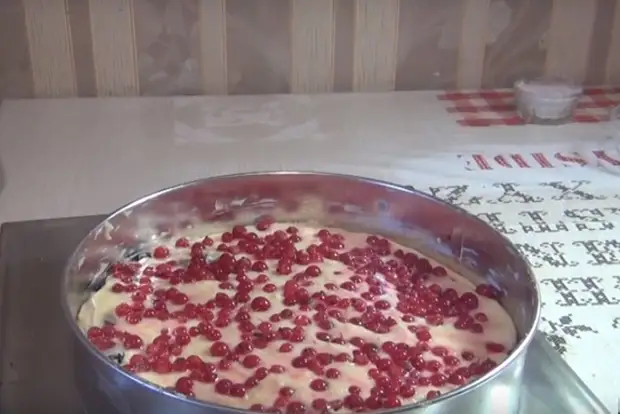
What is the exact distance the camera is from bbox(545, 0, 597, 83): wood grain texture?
1.73 m

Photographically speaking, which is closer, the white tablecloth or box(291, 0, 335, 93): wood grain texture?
the white tablecloth

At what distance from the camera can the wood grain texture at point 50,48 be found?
5.21 ft

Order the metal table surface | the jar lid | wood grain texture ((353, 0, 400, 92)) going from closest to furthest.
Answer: the metal table surface < the jar lid < wood grain texture ((353, 0, 400, 92))

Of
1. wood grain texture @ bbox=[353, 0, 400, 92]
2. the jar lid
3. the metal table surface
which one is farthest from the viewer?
wood grain texture @ bbox=[353, 0, 400, 92]

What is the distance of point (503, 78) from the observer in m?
1.76

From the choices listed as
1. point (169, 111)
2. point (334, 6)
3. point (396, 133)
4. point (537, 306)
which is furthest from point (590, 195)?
point (169, 111)

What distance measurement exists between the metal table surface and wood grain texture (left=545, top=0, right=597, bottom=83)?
955 mm

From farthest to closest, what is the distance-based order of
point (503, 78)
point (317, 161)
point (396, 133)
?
point (503, 78) < point (396, 133) < point (317, 161)

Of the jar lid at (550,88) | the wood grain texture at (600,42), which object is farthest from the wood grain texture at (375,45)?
the wood grain texture at (600,42)

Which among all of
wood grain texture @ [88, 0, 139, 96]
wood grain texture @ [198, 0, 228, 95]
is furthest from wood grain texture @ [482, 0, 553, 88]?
wood grain texture @ [88, 0, 139, 96]

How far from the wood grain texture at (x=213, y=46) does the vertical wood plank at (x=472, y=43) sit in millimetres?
445

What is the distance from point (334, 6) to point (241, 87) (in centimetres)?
22

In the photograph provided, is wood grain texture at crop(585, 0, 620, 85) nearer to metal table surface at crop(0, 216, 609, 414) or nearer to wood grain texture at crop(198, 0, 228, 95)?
wood grain texture at crop(198, 0, 228, 95)

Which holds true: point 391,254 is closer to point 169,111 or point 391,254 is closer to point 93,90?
point 169,111
